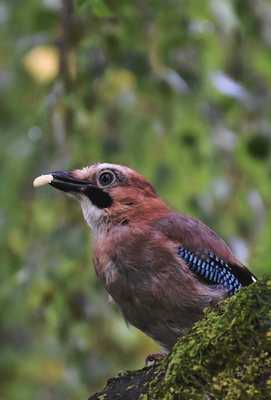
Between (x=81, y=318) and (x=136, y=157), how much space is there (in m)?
1.18

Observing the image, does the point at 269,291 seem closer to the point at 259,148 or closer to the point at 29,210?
the point at 259,148

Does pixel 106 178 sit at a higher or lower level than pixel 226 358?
higher

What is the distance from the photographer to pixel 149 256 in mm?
4902

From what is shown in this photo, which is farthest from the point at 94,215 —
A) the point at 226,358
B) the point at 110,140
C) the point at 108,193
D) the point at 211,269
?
the point at 226,358

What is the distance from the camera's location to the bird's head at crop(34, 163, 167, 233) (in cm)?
539

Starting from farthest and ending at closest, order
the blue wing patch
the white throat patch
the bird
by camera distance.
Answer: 1. the white throat patch
2. the blue wing patch
3. the bird

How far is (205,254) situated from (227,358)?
1.94 metres

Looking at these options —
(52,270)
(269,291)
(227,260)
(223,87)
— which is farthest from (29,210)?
(269,291)

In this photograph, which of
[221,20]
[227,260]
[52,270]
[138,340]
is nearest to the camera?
[227,260]

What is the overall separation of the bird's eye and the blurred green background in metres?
0.60

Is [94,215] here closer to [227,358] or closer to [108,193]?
[108,193]

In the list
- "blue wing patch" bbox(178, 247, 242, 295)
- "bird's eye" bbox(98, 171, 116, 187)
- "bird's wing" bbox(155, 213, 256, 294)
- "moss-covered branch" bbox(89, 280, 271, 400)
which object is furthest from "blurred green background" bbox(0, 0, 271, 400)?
"moss-covered branch" bbox(89, 280, 271, 400)

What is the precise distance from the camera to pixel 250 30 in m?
6.97

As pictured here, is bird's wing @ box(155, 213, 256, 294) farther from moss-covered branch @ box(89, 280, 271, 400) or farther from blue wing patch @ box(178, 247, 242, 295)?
moss-covered branch @ box(89, 280, 271, 400)
